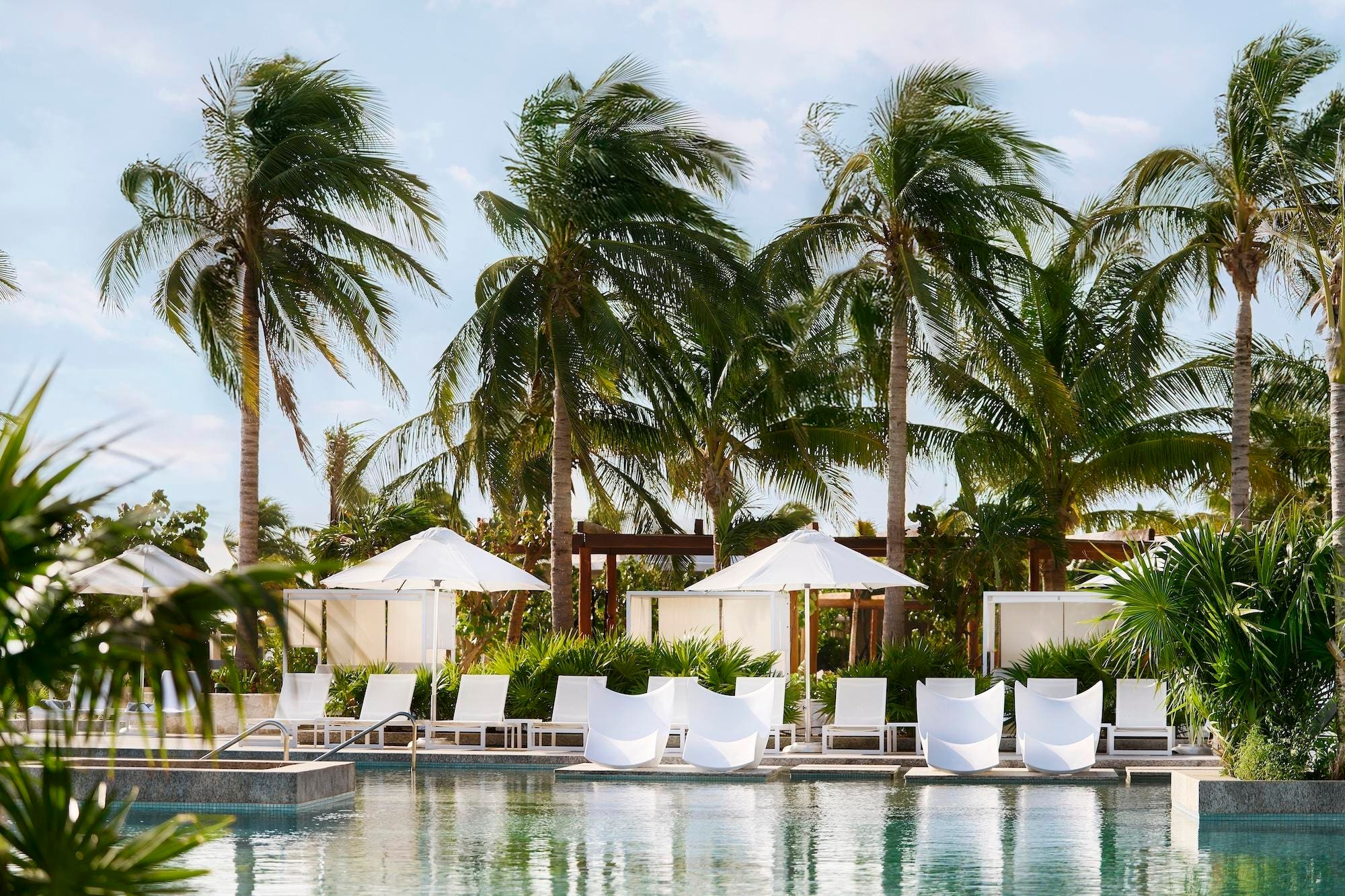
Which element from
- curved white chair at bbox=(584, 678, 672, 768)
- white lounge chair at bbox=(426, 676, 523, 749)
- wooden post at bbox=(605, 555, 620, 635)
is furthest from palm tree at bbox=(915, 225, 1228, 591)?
curved white chair at bbox=(584, 678, 672, 768)

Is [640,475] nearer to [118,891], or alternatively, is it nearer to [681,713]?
[681,713]

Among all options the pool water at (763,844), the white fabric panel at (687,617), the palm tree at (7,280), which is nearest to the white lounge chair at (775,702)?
the pool water at (763,844)

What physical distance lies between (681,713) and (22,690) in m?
12.6

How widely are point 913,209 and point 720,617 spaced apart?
6.04 metres

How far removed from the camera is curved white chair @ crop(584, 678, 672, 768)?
1398 cm

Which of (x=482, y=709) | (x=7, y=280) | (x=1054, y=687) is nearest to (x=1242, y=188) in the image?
(x=1054, y=687)

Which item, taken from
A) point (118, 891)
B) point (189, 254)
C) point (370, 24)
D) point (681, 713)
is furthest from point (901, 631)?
point (118, 891)

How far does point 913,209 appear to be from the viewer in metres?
20.0

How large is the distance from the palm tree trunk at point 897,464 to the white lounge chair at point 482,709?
5.77 metres

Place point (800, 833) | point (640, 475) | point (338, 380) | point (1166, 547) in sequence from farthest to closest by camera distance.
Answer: point (640, 475)
point (338, 380)
point (1166, 547)
point (800, 833)

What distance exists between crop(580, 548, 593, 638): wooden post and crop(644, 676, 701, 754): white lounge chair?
504 centimetres

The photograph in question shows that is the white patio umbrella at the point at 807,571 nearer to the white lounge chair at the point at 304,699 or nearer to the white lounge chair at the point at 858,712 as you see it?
the white lounge chair at the point at 858,712

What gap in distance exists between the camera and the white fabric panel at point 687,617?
19.5 metres

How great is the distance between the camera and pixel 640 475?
2598 centimetres
